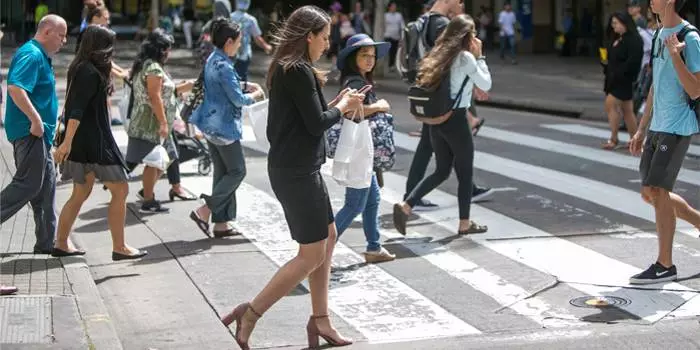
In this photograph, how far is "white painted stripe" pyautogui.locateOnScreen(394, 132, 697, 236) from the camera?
36.6ft

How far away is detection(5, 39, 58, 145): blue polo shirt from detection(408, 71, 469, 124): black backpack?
2.86m

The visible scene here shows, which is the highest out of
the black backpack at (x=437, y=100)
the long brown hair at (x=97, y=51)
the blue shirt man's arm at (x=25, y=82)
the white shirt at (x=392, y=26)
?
the long brown hair at (x=97, y=51)

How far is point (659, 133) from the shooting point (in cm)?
828

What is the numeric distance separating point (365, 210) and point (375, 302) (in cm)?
108

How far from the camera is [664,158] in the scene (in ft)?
27.0

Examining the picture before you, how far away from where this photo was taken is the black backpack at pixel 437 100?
9.79m

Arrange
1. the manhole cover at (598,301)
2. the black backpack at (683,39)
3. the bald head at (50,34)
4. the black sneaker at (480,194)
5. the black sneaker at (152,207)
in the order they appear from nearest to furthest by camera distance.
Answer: the manhole cover at (598,301) < the black backpack at (683,39) < the bald head at (50,34) < the black sneaker at (152,207) < the black sneaker at (480,194)

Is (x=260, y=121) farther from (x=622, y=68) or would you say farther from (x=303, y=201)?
(x=622, y=68)

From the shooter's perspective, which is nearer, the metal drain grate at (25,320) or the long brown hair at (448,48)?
the metal drain grate at (25,320)

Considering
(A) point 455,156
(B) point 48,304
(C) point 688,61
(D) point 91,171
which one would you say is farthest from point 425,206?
(B) point 48,304

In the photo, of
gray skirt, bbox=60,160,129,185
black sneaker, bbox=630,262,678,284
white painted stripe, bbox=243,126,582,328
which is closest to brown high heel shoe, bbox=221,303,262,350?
white painted stripe, bbox=243,126,582,328

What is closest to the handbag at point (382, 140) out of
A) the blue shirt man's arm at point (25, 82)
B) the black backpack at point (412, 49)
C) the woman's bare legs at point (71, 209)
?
the woman's bare legs at point (71, 209)

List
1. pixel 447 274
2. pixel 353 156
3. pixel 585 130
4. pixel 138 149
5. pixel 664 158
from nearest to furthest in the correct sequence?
1. pixel 353 156
2. pixel 664 158
3. pixel 447 274
4. pixel 138 149
5. pixel 585 130

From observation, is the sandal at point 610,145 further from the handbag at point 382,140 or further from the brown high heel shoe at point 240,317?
the brown high heel shoe at point 240,317
